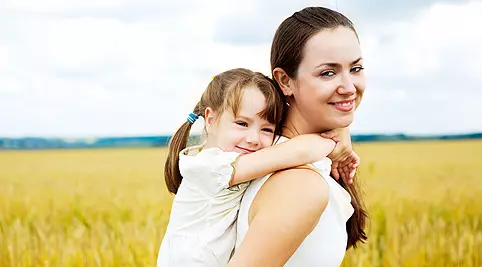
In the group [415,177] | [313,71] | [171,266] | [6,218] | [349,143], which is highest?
[313,71]

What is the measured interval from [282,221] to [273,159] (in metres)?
0.23

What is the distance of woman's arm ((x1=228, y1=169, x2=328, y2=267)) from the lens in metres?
2.44

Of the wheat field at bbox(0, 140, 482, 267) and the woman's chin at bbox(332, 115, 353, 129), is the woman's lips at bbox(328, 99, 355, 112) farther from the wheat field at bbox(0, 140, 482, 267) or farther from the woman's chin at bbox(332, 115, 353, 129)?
the wheat field at bbox(0, 140, 482, 267)

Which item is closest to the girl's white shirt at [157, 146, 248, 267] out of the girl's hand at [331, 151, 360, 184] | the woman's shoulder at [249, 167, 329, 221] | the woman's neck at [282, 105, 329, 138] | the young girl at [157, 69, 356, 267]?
the young girl at [157, 69, 356, 267]

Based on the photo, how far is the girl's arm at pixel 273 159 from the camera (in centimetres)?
255

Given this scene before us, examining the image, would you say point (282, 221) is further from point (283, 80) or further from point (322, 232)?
point (283, 80)

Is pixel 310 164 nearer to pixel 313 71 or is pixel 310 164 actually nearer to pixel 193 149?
pixel 313 71

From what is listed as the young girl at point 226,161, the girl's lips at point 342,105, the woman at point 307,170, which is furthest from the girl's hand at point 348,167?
the girl's lips at point 342,105

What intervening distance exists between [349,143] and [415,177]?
254 inches

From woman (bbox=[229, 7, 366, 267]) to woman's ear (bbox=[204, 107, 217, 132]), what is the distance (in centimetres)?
28

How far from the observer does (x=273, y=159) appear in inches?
101

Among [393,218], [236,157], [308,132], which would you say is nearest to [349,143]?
[308,132]

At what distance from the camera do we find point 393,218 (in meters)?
5.54

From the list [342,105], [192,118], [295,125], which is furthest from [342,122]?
[192,118]
